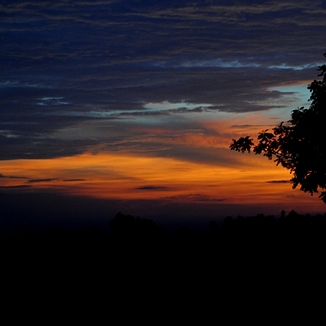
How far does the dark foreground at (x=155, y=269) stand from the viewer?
10.1 meters

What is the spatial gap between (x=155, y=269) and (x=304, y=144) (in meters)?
19.6

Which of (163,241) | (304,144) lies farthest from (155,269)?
(304,144)

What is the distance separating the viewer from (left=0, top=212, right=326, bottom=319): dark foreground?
397 inches

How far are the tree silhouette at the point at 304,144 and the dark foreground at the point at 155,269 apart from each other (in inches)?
526

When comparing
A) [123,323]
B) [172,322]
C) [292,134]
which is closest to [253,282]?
[172,322]

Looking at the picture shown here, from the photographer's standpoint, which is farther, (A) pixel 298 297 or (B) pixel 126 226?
(B) pixel 126 226

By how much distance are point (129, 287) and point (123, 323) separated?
40.1 inches

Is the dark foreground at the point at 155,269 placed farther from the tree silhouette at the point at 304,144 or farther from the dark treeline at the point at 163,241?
the tree silhouette at the point at 304,144

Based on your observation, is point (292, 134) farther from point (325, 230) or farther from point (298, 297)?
point (298, 297)

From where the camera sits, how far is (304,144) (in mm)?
29359

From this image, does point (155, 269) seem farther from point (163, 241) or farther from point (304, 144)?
point (304, 144)

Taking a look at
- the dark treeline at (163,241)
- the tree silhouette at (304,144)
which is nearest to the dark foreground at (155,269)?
the dark treeline at (163,241)

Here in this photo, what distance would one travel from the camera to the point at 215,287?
12.0 metres

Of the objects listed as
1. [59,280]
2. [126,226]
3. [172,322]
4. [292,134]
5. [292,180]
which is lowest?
[172,322]
